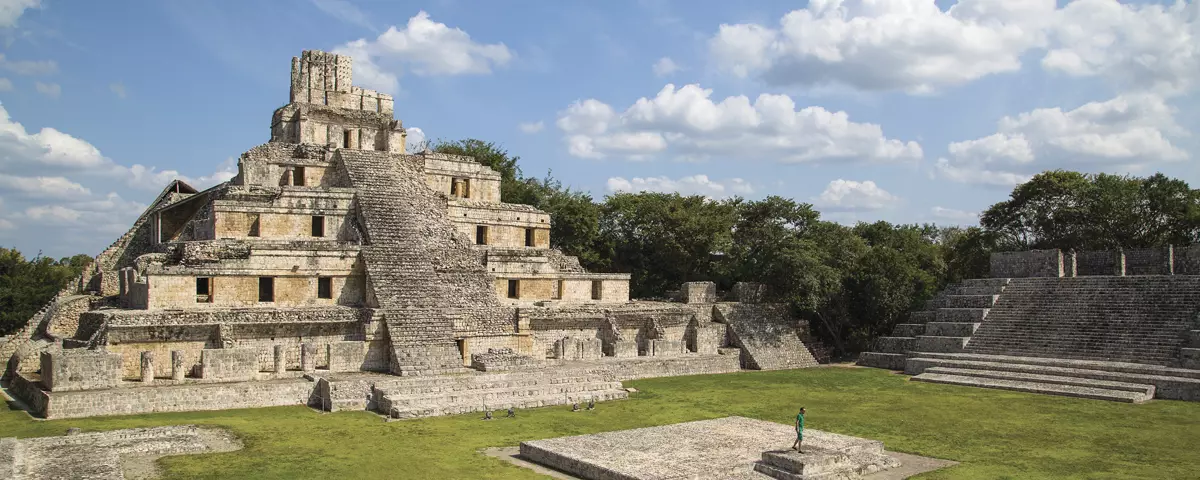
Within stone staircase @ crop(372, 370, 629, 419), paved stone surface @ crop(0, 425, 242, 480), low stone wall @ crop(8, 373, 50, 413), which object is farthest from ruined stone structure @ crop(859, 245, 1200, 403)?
low stone wall @ crop(8, 373, 50, 413)

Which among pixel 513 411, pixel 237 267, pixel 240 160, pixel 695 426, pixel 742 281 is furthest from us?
pixel 742 281

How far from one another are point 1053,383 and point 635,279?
57.8 ft

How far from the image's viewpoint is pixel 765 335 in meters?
30.7

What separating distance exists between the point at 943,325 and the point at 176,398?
22.2 metres

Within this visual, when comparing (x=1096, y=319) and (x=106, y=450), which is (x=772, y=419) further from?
(x=1096, y=319)

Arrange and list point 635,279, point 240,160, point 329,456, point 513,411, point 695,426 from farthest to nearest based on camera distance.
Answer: point 635,279 < point 240,160 < point 513,411 < point 695,426 < point 329,456

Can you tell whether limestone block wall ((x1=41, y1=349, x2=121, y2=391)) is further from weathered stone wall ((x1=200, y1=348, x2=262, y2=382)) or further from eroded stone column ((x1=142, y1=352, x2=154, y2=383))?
weathered stone wall ((x1=200, y1=348, x2=262, y2=382))

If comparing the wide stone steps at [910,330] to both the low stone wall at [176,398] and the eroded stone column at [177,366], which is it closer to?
the low stone wall at [176,398]

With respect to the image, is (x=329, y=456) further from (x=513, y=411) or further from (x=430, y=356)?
(x=430, y=356)

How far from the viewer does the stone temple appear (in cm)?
1931

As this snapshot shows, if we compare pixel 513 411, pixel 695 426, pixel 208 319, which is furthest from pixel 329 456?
pixel 208 319

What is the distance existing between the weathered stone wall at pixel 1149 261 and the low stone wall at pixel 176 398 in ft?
82.7

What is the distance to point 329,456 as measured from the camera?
14578 mm

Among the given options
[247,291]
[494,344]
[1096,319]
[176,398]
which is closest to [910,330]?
[1096,319]
